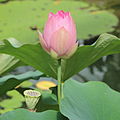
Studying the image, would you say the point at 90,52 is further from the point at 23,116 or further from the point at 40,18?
the point at 40,18

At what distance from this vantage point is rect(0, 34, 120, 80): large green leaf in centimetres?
72

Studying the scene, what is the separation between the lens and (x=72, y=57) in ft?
2.44

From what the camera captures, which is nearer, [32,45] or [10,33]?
[32,45]

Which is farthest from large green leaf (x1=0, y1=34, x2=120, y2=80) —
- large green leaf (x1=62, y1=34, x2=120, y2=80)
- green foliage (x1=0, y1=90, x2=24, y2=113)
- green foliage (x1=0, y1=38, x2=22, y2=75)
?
green foliage (x1=0, y1=90, x2=24, y2=113)

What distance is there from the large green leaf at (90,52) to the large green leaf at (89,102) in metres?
0.07

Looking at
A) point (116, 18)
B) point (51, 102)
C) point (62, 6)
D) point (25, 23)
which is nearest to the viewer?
point (51, 102)

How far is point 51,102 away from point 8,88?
11 centimetres

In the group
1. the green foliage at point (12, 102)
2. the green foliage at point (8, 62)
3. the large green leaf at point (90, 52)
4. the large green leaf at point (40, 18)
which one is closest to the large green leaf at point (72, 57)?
the large green leaf at point (90, 52)

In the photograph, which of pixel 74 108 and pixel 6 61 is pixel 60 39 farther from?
pixel 6 61

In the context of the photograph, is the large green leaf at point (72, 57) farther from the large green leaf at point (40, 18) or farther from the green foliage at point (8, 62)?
the large green leaf at point (40, 18)

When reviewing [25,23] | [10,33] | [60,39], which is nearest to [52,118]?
[60,39]

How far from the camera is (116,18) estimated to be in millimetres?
3045

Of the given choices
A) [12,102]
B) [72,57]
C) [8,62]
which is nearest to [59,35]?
[72,57]

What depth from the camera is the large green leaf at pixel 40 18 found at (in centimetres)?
260
